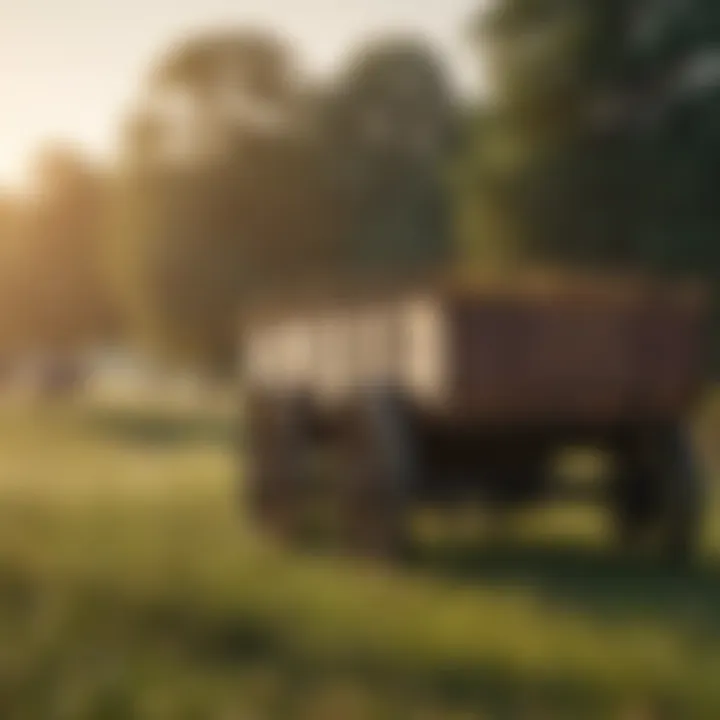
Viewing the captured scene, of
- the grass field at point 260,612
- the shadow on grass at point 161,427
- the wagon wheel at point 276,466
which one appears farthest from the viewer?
the wagon wheel at point 276,466

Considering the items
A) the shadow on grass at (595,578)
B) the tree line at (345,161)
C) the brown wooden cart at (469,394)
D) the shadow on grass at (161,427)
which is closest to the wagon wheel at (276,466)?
the brown wooden cart at (469,394)

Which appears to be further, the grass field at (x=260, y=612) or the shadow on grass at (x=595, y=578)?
the shadow on grass at (x=595, y=578)

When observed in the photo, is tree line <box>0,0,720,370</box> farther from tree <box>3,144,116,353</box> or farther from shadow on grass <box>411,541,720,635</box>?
shadow on grass <box>411,541,720,635</box>

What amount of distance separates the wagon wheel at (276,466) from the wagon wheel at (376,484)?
0.15 metres

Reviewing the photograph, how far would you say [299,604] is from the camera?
3012 mm

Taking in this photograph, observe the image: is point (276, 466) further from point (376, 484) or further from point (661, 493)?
point (661, 493)

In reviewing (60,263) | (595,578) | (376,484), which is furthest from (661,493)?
(60,263)

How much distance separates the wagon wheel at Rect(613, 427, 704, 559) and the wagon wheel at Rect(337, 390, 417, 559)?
709mm

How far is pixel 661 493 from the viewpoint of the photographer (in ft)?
12.6

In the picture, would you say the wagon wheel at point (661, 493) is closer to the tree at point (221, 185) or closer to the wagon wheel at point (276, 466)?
the wagon wheel at point (276, 466)

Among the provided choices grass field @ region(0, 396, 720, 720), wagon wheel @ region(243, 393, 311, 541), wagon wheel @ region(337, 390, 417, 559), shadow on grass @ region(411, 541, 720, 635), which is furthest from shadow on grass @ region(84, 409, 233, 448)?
shadow on grass @ region(411, 541, 720, 635)

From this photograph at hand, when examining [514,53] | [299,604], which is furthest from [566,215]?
[299,604]

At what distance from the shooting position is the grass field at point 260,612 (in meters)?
2.33

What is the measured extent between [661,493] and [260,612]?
4.78 ft
